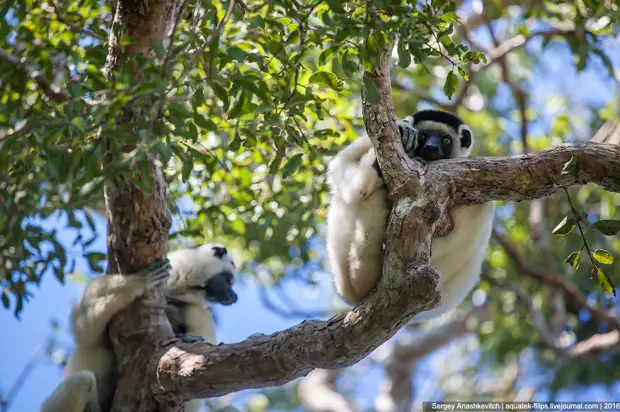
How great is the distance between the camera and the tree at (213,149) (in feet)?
9.89

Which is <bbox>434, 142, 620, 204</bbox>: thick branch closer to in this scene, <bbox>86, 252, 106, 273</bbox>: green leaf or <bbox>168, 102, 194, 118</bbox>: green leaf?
<bbox>168, 102, 194, 118</bbox>: green leaf

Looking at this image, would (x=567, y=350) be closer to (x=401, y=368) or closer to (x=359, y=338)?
(x=401, y=368)

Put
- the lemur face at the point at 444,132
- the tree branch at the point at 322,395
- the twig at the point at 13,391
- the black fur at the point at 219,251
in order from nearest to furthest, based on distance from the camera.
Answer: the lemur face at the point at 444,132
the black fur at the point at 219,251
the twig at the point at 13,391
the tree branch at the point at 322,395

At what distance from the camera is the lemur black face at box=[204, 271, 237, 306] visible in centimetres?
548

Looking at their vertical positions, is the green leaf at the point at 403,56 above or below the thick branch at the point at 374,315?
above

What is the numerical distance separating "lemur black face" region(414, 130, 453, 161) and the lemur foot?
173 cm

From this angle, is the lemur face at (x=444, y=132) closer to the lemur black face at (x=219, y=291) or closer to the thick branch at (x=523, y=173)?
the thick branch at (x=523, y=173)

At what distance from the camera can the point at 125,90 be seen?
3.03 m

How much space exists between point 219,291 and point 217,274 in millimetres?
144

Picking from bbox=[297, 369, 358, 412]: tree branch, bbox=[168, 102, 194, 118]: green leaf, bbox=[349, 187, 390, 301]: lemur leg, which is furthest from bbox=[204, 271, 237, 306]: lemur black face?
bbox=[297, 369, 358, 412]: tree branch

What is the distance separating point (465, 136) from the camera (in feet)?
14.6

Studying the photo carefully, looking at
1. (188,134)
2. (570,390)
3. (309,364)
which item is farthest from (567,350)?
(188,134)

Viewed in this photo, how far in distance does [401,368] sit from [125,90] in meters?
7.59

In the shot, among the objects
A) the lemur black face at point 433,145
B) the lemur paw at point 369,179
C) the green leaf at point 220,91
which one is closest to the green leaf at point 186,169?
the green leaf at point 220,91
